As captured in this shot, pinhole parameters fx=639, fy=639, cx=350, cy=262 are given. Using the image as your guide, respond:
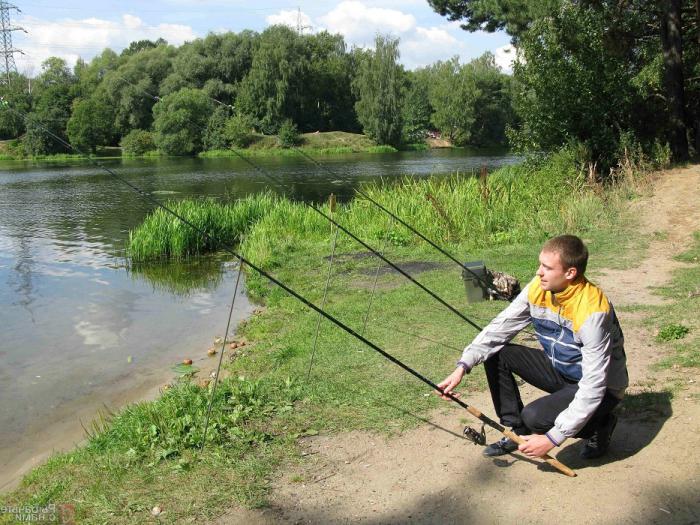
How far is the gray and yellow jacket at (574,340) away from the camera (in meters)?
3.45

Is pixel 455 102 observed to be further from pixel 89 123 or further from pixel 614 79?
pixel 614 79

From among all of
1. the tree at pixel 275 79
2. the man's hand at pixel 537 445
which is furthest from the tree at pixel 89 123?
the man's hand at pixel 537 445

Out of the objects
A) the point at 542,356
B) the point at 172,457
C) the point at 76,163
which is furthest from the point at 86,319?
the point at 76,163

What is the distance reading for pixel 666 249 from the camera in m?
10.6

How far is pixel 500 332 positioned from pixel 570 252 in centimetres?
71

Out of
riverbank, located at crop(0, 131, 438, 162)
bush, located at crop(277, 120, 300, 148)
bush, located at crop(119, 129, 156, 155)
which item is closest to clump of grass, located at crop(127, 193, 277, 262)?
riverbank, located at crop(0, 131, 438, 162)

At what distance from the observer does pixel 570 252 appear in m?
3.49

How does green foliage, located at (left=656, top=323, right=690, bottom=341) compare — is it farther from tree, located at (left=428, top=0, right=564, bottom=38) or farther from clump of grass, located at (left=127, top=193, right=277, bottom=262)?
tree, located at (left=428, top=0, right=564, bottom=38)

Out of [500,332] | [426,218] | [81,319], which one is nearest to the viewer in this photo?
[500,332]

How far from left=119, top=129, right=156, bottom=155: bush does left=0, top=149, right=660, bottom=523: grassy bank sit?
46831mm

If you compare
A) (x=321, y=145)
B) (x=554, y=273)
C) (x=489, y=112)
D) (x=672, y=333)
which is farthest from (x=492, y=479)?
(x=489, y=112)

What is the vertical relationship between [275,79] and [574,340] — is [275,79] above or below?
above

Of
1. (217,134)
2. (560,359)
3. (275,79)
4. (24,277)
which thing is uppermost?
(275,79)

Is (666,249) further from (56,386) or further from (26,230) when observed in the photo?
(26,230)
